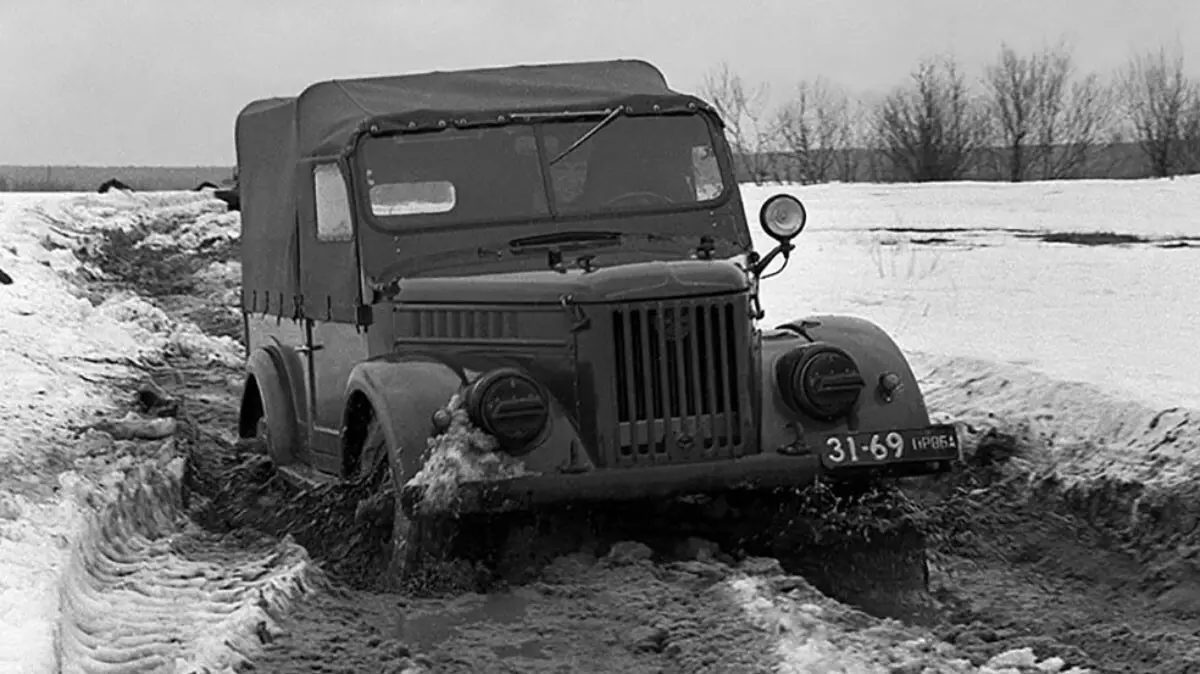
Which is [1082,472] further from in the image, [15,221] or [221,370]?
[15,221]

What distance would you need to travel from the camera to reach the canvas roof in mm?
8008

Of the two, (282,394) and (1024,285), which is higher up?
(282,394)

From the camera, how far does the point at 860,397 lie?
705 centimetres

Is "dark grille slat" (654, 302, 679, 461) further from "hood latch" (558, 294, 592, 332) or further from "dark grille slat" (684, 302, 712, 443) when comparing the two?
"hood latch" (558, 294, 592, 332)

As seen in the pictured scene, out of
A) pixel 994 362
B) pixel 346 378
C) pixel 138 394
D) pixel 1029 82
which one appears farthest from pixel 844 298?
pixel 1029 82

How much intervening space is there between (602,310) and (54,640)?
239 cm

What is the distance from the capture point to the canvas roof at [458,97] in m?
8.01

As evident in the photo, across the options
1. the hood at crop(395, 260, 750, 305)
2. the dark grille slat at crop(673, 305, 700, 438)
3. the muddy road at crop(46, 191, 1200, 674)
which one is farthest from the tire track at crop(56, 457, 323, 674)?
the dark grille slat at crop(673, 305, 700, 438)

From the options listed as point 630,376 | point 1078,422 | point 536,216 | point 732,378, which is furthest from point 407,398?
point 1078,422

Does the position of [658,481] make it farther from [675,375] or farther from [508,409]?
[508,409]

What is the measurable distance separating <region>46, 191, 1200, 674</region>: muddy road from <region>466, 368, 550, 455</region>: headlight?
409 mm

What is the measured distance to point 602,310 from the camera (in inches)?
262

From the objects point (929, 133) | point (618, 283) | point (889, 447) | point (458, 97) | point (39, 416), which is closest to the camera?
point (618, 283)

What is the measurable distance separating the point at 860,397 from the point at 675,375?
33.9 inches
